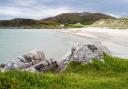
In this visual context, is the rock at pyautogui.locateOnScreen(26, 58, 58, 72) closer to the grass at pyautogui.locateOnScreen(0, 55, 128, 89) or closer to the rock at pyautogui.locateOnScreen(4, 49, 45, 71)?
the rock at pyautogui.locateOnScreen(4, 49, 45, 71)

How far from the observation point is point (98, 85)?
1451 cm

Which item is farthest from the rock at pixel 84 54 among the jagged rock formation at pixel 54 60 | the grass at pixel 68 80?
the grass at pixel 68 80

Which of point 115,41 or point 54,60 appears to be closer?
point 54,60

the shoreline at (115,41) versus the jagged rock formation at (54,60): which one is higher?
the jagged rock formation at (54,60)

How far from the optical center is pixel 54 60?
20500 millimetres

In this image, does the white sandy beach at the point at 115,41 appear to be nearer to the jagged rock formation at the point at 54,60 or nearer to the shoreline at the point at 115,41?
the shoreline at the point at 115,41

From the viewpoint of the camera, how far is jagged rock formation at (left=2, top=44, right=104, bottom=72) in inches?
769

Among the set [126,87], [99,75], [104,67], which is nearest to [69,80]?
[126,87]

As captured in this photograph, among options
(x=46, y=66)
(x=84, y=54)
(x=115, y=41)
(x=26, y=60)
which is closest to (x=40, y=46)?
(x=115, y=41)

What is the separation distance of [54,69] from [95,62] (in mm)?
2371

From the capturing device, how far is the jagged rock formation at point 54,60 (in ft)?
64.1

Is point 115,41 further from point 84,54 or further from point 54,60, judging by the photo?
point 84,54

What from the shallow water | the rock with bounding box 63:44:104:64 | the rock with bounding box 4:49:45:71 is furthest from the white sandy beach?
the rock with bounding box 4:49:45:71

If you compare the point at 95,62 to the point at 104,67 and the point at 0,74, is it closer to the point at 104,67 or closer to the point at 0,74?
the point at 104,67
